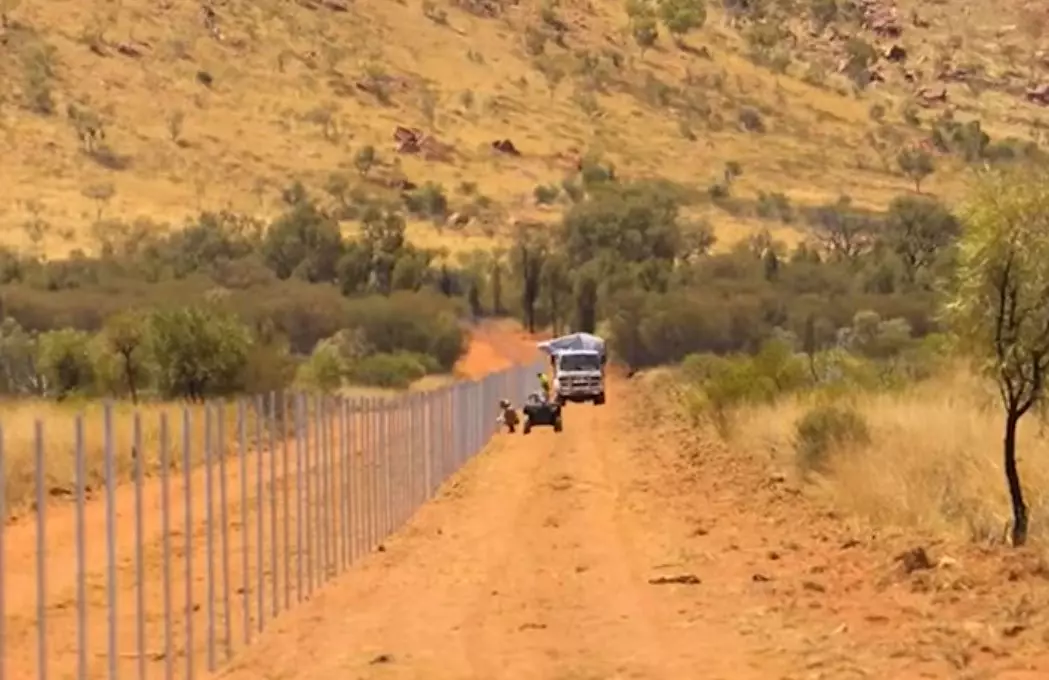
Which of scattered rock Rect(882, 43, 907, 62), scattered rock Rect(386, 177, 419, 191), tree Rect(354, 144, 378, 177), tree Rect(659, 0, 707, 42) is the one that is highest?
tree Rect(659, 0, 707, 42)

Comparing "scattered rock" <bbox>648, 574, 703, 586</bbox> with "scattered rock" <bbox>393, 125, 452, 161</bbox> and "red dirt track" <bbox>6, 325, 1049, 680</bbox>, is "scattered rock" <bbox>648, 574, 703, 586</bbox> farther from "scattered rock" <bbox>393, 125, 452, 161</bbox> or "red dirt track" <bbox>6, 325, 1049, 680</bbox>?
"scattered rock" <bbox>393, 125, 452, 161</bbox>

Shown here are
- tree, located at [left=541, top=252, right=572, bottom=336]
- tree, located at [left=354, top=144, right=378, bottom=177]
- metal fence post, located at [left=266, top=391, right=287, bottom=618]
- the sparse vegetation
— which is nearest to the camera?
metal fence post, located at [left=266, top=391, right=287, bottom=618]

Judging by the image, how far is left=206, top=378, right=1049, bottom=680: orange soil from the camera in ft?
44.4

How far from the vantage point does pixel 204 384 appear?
45656 millimetres

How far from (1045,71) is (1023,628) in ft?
472

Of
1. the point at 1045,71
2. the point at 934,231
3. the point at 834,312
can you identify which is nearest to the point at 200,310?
the point at 834,312

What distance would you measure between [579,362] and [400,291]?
83.8 ft

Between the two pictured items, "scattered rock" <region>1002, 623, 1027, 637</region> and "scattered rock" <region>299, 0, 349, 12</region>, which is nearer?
"scattered rock" <region>1002, 623, 1027, 637</region>

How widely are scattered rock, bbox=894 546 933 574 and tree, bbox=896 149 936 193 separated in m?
105

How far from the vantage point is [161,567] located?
15.0 metres

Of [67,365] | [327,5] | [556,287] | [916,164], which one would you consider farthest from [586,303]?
[327,5]

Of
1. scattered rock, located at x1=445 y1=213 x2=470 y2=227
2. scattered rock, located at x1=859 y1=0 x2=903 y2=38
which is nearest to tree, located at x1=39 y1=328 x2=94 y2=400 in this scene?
scattered rock, located at x1=445 y1=213 x2=470 y2=227

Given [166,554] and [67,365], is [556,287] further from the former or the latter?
[166,554]

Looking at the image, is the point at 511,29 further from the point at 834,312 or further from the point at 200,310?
the point at 200,310
